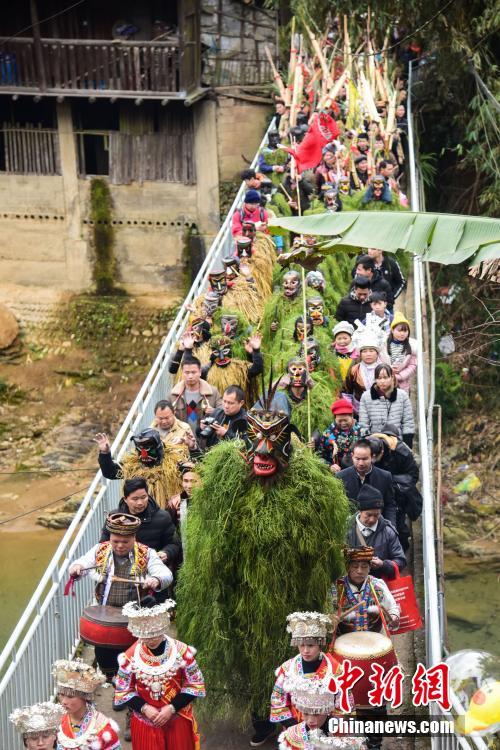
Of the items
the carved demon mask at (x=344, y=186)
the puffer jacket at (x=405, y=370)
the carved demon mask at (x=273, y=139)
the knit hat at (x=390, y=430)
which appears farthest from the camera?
the carved demon mask at (x=273, y=139)

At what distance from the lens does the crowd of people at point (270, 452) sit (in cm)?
716

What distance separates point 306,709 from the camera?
6.86 m

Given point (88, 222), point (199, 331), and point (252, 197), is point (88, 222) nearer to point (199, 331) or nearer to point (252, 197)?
point (252, 197)

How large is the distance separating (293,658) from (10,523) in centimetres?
1470

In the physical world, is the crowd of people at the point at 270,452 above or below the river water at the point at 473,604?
above

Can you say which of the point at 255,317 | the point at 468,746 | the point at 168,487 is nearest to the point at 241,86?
the point at 255,317

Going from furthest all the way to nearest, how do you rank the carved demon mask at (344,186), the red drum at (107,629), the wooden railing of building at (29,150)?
the wooden railing of building at (29,150)
the carved demon mask at (344,186)
the red drum at (107,629)

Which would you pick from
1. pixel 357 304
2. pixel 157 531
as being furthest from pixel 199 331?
pixel 157 531

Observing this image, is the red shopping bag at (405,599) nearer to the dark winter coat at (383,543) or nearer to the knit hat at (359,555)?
the dark winter coat at (383,543)

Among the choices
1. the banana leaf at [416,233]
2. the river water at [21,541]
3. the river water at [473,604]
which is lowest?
the river water at [473,604]

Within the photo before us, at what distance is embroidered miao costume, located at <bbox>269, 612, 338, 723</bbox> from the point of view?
7.11 metres

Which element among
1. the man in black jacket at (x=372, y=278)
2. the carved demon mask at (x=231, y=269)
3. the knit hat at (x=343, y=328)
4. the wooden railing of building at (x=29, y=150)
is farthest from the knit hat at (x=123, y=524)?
the wooden railing of building at (x=29, y=150)

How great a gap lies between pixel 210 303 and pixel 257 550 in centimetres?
605

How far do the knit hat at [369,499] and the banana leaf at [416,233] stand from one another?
1712 millimetres
